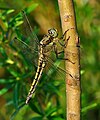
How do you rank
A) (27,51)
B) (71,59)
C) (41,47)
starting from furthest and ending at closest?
(27,51) < (41,47) < (71,59)

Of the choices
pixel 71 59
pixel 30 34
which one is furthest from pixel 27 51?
pixel 71 59

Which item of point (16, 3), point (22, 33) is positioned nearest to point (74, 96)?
point (22, 33)

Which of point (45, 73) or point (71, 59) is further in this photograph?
point (45, 73)

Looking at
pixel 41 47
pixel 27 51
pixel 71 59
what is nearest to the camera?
pixel 71 59

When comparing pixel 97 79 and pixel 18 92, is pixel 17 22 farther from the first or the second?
pixel 97 79

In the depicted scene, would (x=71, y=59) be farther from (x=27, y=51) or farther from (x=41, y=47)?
(x=27, y=51)

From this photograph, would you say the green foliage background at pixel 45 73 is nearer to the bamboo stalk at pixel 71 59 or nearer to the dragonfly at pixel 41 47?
the dragonfly at pixel 41 47

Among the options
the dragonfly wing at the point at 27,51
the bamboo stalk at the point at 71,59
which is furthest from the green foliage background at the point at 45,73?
the bamboo stalk at the point at 71,59

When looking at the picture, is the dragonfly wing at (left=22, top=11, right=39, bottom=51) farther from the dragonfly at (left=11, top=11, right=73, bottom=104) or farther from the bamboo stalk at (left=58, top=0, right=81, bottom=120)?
the bamboo stalk at (left=58, top=0, right=81, bottom=120)
